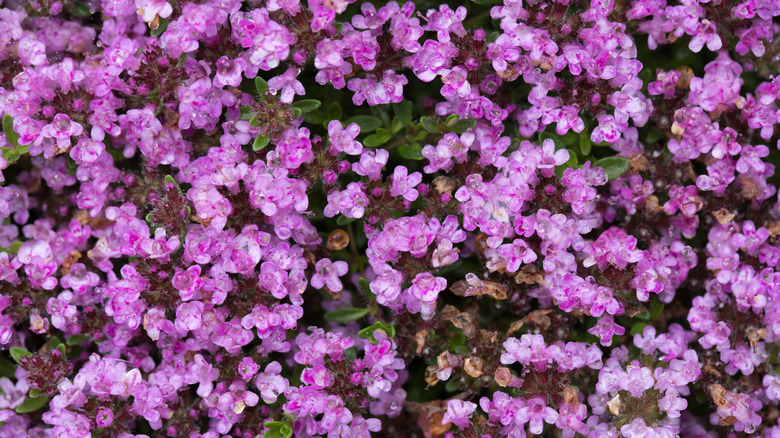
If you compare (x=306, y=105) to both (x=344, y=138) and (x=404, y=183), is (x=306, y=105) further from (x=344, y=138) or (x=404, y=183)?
(x=404, y=183)

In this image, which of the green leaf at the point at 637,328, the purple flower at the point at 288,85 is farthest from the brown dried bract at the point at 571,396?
the purple flower at the point at 288,85

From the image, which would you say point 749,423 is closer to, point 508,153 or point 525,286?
point 525,286

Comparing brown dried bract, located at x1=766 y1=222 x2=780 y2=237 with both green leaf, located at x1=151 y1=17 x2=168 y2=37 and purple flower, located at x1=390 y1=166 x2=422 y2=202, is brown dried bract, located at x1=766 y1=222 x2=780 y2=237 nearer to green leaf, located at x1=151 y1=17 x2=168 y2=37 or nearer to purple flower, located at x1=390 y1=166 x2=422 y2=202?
purple flower, located at x1=390 y1=166 x2=422 y2=202

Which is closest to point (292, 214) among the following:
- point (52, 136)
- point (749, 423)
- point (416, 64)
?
point (416, 64)

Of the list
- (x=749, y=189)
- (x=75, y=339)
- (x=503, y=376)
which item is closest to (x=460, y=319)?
(x=503, y=376)

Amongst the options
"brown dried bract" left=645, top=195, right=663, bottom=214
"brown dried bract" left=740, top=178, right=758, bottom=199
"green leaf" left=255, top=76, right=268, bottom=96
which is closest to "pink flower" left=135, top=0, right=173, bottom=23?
"green leaf" left=255, top=76, right=268, bottom=96
